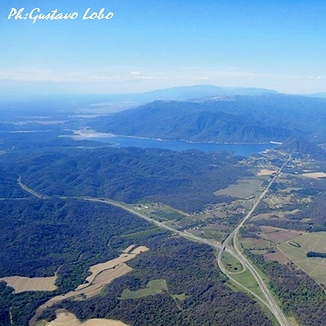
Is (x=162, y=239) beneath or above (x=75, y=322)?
beneath

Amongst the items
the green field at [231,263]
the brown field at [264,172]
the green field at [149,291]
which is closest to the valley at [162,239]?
the green field at [149,291]

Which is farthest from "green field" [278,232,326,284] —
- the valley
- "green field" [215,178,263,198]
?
"green field" [215,178,263,198]

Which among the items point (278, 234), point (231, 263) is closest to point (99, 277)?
point (231, 263)

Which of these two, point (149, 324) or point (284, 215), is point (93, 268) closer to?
point (149, 324)

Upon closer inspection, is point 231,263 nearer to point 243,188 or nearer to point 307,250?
point 307,250

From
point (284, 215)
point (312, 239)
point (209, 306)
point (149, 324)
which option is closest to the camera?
point (149, 324)

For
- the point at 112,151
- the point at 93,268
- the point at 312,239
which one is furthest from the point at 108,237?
the point at 112,151

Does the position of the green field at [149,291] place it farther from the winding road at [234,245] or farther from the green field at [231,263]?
the green field at [231,263]
